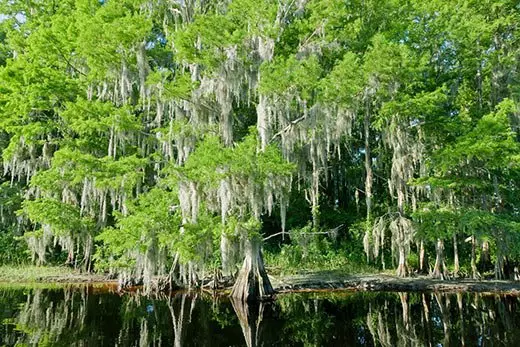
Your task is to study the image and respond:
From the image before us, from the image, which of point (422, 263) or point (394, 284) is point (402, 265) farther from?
point (394, 284)

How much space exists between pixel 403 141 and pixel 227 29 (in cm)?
668

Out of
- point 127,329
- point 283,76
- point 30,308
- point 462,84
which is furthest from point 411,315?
point 462,84

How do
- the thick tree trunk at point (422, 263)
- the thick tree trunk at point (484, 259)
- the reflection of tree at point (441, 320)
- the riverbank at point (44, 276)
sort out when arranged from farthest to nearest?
the thick tree trunk at point (484, 259), the thick tree trunk at point (422, 263), the riverbank at point (44, 276), the reflection of tree at point (441, 320)

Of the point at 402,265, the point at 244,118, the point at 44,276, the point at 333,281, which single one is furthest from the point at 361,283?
the point at 44,276

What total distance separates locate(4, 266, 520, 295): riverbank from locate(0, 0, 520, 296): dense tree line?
0.91 m

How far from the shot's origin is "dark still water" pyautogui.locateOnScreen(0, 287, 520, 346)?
7.24 m

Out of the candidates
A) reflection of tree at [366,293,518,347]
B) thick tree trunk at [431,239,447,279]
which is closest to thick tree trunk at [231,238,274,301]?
reflection of tree at [366,293,518,347]

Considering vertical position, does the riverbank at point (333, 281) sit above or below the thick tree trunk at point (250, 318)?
above

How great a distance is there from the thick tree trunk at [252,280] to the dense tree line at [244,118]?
2.3 inches

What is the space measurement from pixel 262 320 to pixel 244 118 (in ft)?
32.9

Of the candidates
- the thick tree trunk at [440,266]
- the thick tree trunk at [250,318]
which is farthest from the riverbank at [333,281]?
the thick tree trunk at [250,318]

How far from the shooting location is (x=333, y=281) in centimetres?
A: 1441

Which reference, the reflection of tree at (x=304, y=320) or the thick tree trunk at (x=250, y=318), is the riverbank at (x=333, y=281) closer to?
the reflection of tree at (x=304, y=320)

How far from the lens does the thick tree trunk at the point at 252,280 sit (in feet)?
39.0
